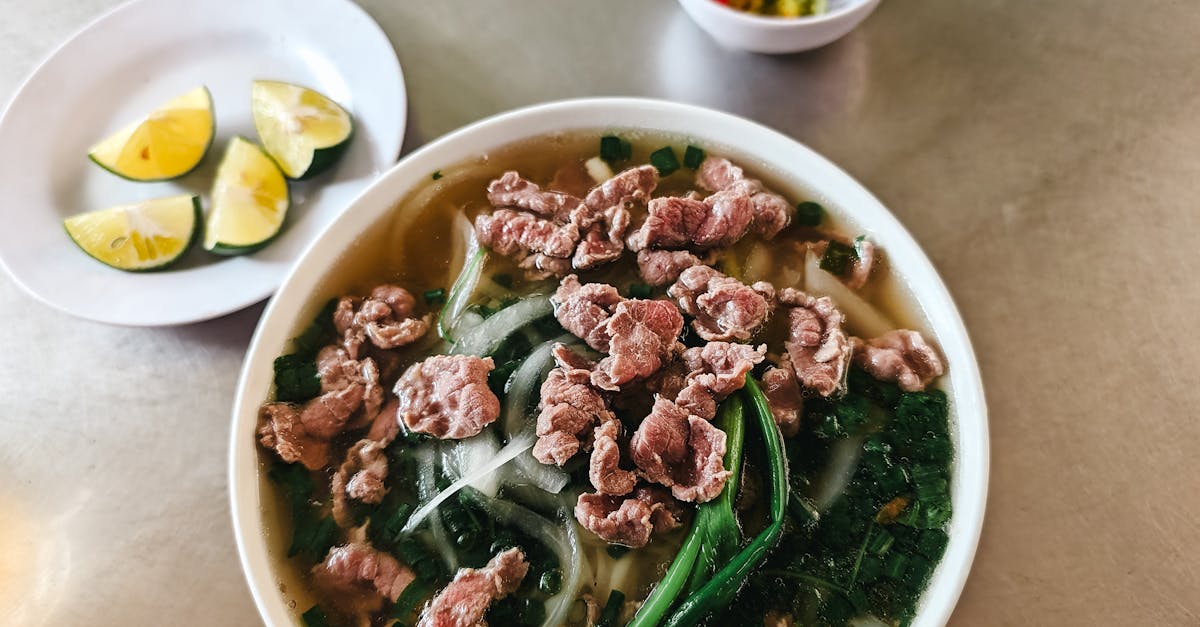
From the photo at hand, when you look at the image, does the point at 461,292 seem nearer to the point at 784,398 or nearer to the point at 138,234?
the point at 784,398

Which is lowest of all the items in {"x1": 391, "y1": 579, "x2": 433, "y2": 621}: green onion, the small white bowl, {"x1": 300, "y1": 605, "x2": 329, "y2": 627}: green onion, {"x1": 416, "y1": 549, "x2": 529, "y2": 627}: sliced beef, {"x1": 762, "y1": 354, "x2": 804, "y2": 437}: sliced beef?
{"x1": 300, "y1": 605, "x2": 329, "y2": 627}: green onion

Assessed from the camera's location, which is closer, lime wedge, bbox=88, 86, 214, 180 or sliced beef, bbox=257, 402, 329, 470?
sliced beef, bbox=257, 402, 329, 470

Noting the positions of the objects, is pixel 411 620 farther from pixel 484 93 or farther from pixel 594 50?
pixel 594 50

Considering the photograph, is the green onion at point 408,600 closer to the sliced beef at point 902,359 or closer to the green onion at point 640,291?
the green onion at point 640,291

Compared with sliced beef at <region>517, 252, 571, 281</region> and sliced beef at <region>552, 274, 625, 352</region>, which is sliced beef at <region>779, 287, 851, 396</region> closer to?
sliced beef at <region>552, 274, 625, 352</region>

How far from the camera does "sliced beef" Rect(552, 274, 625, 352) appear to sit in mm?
1733

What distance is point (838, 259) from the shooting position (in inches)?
73.9

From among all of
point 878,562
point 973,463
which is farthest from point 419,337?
point 973,463

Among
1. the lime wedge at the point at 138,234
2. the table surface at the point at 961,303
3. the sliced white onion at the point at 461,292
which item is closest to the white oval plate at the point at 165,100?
the lime wedge at the point at 138,234

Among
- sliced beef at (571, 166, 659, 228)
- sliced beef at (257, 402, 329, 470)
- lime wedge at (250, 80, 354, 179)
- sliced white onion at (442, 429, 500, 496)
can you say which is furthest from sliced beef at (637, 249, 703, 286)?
lime wedge at (250, 80, 354, 179)

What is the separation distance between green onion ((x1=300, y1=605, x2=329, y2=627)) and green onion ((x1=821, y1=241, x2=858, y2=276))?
1.41m

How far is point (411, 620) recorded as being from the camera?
64.9 inches

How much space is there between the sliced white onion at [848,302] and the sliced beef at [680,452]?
1.61 ft

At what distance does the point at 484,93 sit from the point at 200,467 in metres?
1.41
